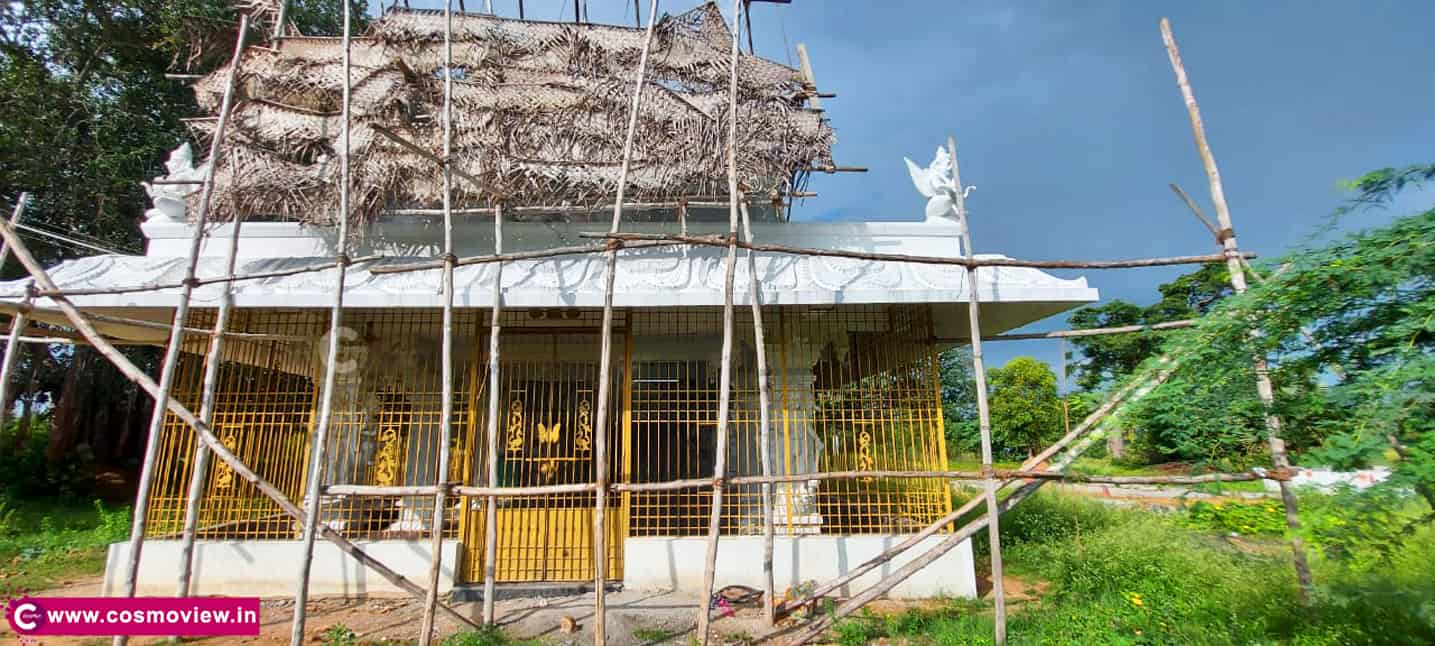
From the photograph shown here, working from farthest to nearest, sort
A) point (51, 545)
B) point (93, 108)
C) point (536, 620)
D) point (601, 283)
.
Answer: point (93, 108) → point (51, 545) → point (601, 283) → point (536, 620)

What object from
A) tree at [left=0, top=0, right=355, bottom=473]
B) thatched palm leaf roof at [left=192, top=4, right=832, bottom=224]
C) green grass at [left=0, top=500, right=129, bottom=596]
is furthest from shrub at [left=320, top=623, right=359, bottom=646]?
tree at [left=0, top=0, right=355, bottom=473]

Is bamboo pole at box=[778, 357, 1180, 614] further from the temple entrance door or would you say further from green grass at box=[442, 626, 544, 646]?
the temple entrance door

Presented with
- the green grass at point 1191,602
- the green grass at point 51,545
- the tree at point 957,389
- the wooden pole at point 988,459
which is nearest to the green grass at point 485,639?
the green grass at point 1191,602

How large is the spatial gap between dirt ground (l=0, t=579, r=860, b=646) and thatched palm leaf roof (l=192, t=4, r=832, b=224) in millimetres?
3547

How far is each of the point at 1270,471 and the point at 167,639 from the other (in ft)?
25.6

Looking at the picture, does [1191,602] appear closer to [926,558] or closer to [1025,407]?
[926,558]

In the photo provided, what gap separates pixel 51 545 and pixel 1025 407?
23.5 m

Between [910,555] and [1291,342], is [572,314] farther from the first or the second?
[1291,342]

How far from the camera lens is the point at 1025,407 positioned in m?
22.2

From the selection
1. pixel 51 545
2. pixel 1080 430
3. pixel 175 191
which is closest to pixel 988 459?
pixel 1080 430

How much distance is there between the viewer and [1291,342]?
376cm

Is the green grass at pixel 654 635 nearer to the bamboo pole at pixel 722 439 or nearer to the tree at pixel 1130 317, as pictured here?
the bamboo pole at pixel 722 439

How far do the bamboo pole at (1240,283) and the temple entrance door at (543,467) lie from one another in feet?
16.5

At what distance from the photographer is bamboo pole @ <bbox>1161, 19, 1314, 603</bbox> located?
3961 millimetres
